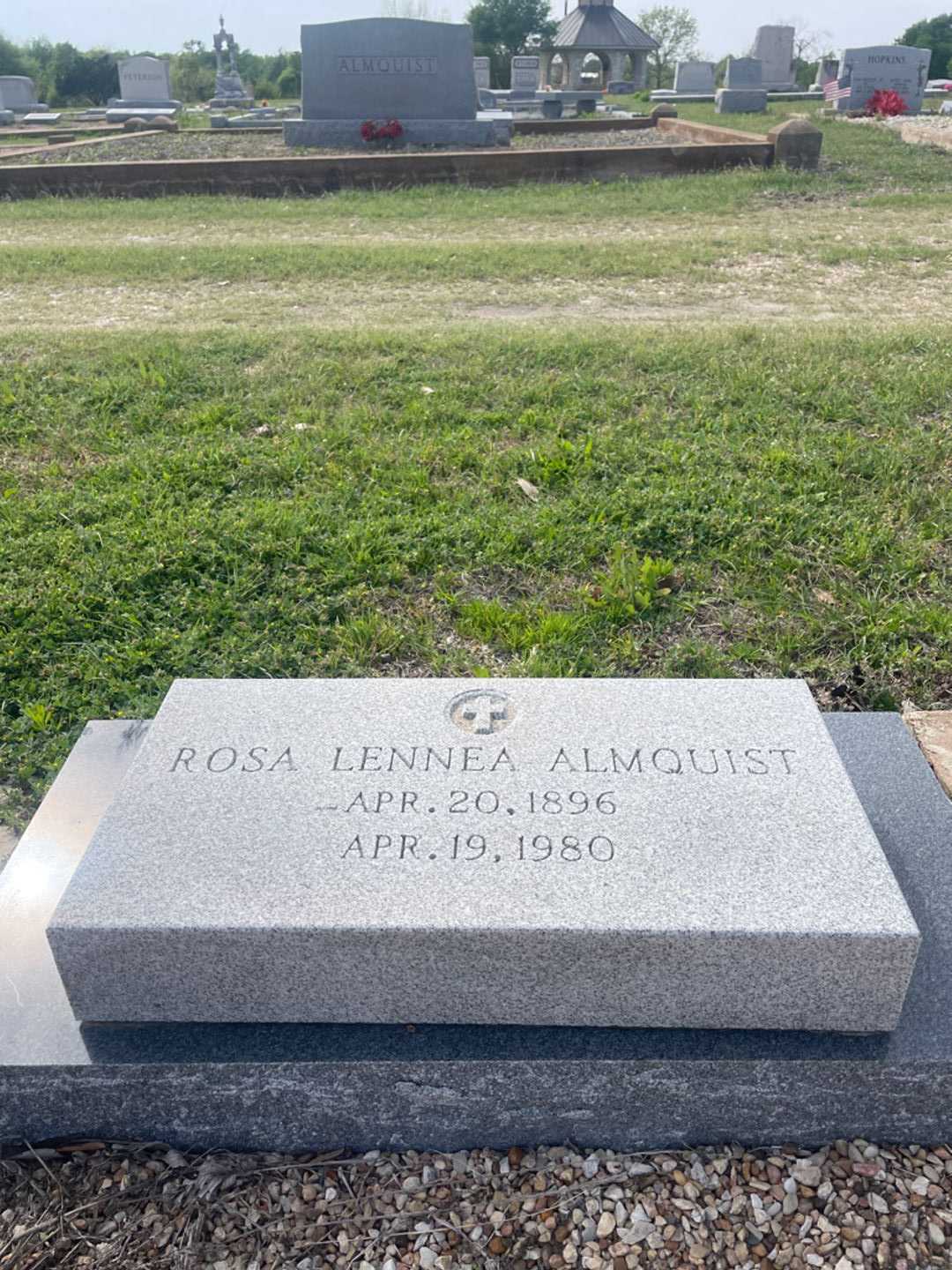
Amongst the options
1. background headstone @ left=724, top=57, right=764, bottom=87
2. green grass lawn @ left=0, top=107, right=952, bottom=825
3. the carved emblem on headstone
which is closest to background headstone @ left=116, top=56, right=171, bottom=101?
background headstone @ left=724, top=57, right=764, bottom=87

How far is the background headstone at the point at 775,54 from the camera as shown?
111 ft

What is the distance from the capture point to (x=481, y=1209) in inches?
79.7

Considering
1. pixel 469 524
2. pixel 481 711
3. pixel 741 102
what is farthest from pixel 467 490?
pixel 741 102

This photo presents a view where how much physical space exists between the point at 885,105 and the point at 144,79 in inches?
800

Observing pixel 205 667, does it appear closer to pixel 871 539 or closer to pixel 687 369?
pixel 871 539

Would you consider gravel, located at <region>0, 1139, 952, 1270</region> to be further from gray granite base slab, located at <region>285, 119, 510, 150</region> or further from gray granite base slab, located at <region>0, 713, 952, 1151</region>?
gray granite base slab, located at <region>285, 119, 510, 150</region>

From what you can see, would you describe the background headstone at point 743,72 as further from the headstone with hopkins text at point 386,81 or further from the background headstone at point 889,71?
the headstone with hopkins text at point 386,81

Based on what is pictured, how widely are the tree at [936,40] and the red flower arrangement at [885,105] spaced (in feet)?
79.9

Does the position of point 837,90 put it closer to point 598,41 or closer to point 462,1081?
point 598,41

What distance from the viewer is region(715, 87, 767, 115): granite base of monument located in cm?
2539

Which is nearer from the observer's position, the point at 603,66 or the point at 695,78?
the point at 695,78

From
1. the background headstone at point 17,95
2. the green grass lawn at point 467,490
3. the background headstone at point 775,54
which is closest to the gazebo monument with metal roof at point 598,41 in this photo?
the background headstone at point 775,54

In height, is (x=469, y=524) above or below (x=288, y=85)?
above

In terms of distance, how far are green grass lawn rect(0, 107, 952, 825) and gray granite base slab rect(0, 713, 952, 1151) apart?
3.33 feet
